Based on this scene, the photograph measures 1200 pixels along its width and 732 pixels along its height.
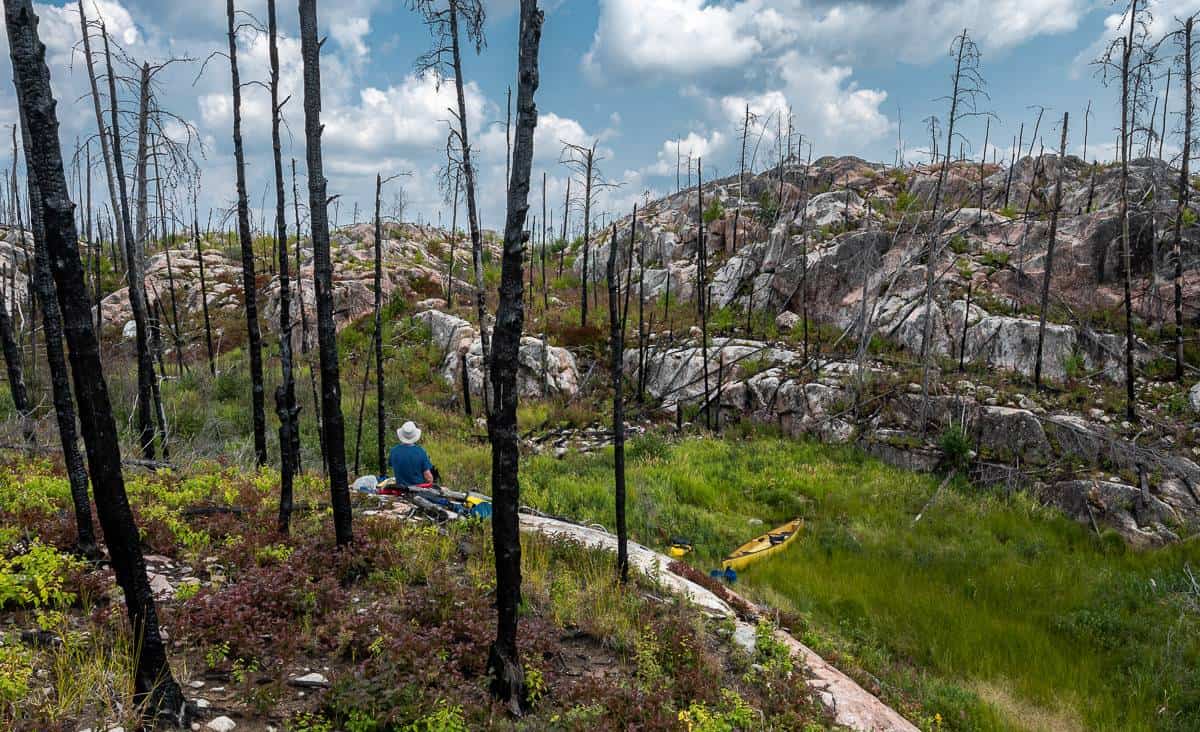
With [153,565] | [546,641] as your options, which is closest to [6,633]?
[153,565]

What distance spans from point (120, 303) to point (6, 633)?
122ft

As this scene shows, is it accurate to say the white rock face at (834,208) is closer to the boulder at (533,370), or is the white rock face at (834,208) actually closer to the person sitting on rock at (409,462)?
the boulder at (533,370)

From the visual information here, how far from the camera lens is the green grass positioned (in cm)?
787

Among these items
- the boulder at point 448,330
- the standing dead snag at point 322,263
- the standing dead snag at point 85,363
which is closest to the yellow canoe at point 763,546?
the standing dead snag at point 322,263

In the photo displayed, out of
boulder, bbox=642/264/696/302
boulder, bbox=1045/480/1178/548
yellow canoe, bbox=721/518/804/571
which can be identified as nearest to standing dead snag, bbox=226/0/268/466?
yellow canoe, bbox=721/518/804/571

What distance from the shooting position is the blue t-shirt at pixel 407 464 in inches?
403

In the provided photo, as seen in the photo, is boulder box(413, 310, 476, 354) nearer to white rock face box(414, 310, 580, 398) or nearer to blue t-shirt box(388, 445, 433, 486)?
white rock face box(414, 310, 580, 398)

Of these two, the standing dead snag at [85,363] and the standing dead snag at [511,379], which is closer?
the standing dead snag at [85,363]

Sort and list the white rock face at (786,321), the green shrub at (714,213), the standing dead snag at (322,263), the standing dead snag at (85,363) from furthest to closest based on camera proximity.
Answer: the green shrub at (714,213) → the white rock face at (786,321) → the standing dead snag at (322,263) → the standing dead snag at (85,363)

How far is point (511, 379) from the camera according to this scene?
4.82 metres

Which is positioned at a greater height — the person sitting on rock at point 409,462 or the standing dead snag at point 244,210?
the standing dead snag at point 244,210

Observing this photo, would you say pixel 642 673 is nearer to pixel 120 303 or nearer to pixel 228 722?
pixel 228 722

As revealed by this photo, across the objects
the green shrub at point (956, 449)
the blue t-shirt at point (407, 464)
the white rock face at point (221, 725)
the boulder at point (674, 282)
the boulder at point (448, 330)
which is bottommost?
the green shrub at point (956, 449)

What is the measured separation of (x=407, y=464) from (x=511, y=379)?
621 cm
